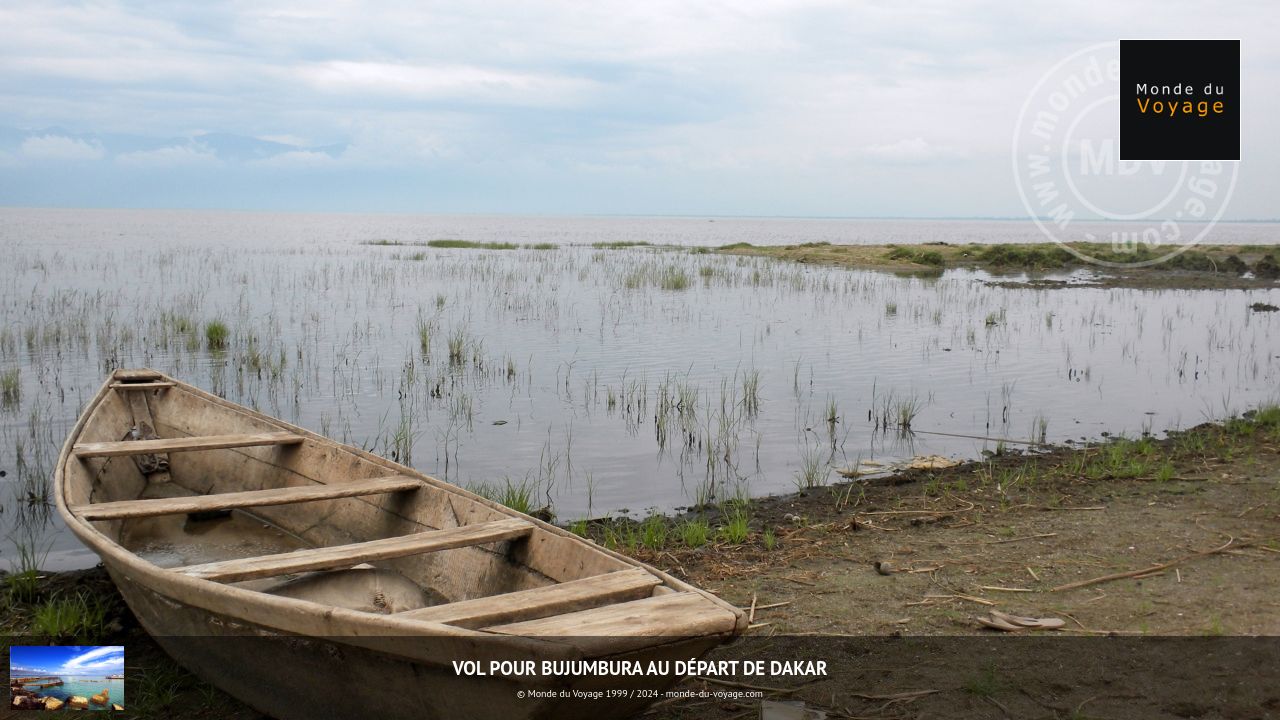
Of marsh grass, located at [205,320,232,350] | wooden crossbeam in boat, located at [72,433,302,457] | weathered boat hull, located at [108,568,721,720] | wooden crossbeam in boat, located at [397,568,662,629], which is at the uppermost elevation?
marsh grass, located at [205,320,232,350]

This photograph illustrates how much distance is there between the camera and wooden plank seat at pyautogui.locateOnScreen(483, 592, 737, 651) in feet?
10.0

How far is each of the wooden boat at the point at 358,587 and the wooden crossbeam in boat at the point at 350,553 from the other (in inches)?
0.4

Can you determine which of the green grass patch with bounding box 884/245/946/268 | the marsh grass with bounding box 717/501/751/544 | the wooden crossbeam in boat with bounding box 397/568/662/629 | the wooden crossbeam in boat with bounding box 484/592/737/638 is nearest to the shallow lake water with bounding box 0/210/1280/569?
the marsh grass with bounding box 717/501/751/544

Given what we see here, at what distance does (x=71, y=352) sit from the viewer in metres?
13.2

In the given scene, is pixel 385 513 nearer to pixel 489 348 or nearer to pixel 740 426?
pixel 740 426

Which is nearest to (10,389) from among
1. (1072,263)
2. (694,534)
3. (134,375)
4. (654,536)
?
(134,375)

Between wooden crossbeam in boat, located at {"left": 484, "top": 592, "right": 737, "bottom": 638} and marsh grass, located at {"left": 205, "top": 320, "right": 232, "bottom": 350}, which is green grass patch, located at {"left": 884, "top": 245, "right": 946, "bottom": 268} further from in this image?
wooden crossbeam in boat, located at {"left": 484, "top": 592, "right": 737, "bottom": 638}

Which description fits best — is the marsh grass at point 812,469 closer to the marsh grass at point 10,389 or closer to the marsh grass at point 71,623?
the marsh grass at point 71,623

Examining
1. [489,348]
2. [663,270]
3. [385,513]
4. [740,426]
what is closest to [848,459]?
[740,426]

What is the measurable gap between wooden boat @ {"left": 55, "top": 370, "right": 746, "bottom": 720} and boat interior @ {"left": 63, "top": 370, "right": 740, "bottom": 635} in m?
0.01

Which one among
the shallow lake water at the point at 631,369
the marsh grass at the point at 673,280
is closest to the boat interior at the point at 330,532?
the shallow lake water at the point at 631,369

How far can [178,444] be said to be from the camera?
591 centimetres

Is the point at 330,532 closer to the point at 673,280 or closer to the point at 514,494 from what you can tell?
the point at 514,494

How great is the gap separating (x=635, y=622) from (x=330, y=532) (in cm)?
305
